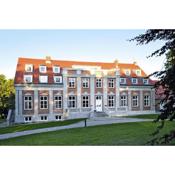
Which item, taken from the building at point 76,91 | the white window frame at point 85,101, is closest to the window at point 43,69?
the building at point 76,91

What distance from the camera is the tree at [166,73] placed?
299cm

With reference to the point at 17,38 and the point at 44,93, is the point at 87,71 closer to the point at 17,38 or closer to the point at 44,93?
the point at 44,93

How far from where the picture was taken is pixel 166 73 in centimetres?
306

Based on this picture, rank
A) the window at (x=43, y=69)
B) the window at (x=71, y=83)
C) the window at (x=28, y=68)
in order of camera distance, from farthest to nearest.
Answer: the window at (x=71, y=83) → the window at (x=43, y=69) → the window at (x=28, y=68)

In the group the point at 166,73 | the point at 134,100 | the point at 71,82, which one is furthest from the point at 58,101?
the point at 166,73

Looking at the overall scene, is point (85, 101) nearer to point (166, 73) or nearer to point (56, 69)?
point (56, 69)

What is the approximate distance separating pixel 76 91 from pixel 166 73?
5913mm

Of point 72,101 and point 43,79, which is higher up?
point 43,79

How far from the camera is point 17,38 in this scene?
5180 mm

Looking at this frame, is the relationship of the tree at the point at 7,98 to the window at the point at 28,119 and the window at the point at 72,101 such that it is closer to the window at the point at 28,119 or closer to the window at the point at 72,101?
the window at the point at 28,119

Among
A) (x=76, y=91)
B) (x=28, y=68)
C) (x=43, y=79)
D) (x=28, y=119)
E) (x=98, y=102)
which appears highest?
(x=28, y=68)

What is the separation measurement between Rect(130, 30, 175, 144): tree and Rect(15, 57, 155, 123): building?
13.3 ft

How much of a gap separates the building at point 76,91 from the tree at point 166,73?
4.07 m
